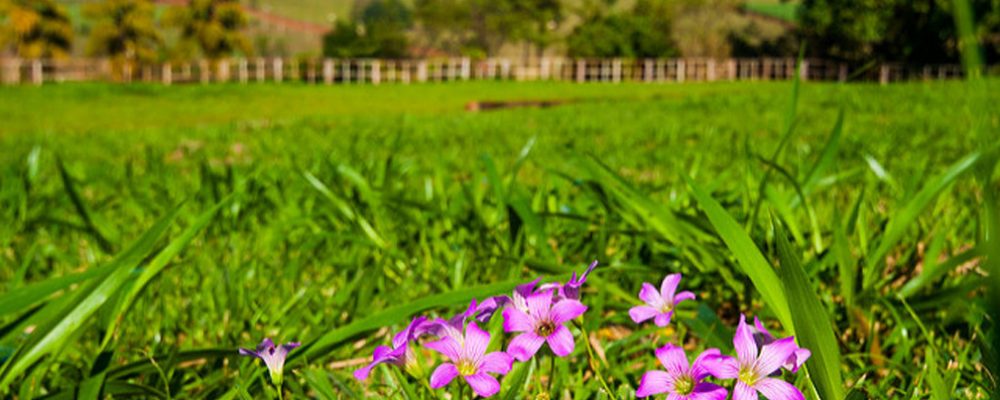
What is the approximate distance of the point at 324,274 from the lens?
199 cm

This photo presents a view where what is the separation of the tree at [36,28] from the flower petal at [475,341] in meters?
60.6

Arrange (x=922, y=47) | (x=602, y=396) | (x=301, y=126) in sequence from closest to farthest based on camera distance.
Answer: (x=602, y=396) → (x=301, y=126) → (x=922, y=47)

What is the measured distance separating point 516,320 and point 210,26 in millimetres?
61575

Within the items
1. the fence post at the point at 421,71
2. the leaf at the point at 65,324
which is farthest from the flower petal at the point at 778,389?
the fence post at the point at 421,71

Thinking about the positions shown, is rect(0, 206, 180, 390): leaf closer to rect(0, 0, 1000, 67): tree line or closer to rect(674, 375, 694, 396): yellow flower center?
rect(674, 375, 694, 396): yellow flower center

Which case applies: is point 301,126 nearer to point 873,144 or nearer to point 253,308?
point 873,144

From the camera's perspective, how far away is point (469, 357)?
658 millimetres

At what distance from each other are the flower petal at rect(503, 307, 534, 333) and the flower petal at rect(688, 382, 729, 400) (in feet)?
0.45

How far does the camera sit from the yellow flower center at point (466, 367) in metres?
0.65

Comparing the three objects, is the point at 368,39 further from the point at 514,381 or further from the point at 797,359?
the point at 797,359

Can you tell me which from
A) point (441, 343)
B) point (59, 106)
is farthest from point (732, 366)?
point (59, 106)

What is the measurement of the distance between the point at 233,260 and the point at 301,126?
677 cm

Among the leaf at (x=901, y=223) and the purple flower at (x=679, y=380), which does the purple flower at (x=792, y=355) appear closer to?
the purple flower at (x=679, y=380)

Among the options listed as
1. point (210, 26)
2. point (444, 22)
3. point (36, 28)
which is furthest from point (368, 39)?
point (36, 28)
